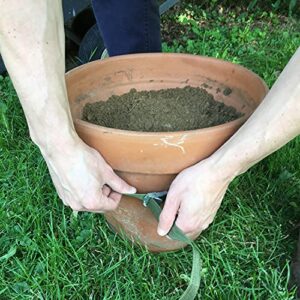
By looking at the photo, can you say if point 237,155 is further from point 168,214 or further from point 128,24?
point 128,24

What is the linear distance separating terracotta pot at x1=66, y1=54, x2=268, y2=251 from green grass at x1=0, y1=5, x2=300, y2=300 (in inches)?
3.1

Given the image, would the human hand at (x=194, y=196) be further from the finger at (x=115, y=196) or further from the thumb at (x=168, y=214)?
the finger at (x=115, y=196)

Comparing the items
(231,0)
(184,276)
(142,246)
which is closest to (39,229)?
(142,246)

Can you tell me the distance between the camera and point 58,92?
132 centimetres

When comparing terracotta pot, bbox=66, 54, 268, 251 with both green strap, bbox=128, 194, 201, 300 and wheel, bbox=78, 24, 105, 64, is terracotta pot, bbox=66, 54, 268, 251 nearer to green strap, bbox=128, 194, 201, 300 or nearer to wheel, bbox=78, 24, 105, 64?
green strap, bbox=128, 194, 201, 300

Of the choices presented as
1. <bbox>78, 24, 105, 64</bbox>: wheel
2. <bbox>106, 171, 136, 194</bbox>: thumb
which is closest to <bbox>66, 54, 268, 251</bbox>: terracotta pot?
<bbox>106, 171, 136, 194</bbox>: thumb

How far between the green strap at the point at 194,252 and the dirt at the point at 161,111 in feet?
0.61

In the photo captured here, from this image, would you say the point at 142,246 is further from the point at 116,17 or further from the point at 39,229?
the point at 116,17

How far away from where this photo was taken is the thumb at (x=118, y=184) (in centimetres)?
141

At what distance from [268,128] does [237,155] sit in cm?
9

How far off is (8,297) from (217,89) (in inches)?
29.9

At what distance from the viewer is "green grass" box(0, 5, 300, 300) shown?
1560 millimetres

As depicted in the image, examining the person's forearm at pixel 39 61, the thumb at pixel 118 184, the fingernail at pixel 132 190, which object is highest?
the person's forearm at pixel 39 61

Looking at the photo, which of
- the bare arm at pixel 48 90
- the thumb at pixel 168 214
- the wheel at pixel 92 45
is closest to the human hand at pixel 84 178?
the bare arm at pixel 48 90
